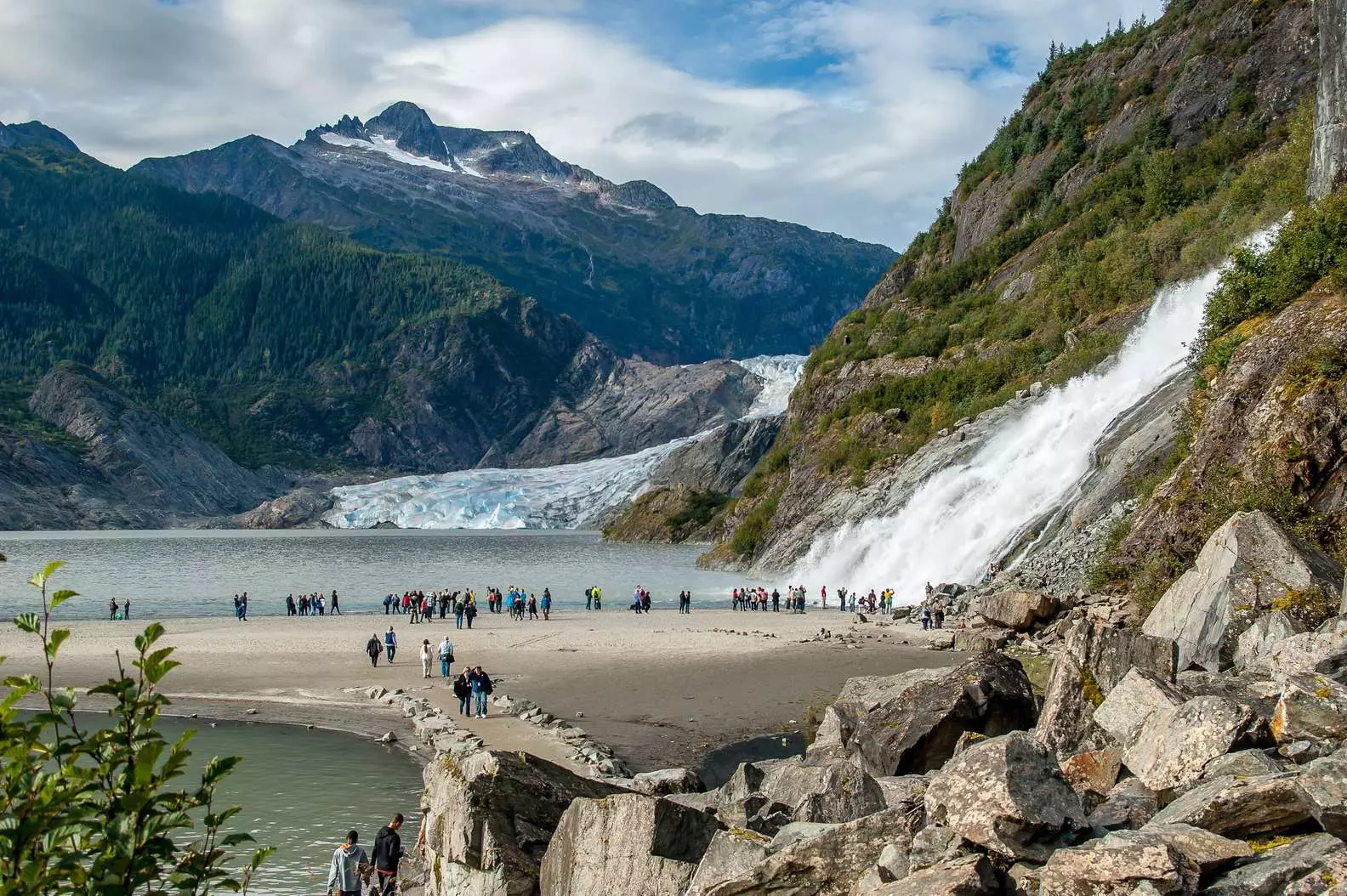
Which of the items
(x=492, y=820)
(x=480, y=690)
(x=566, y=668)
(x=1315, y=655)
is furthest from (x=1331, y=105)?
(x=492, y=820)

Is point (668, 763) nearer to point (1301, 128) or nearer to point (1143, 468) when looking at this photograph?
point (1143, 468)

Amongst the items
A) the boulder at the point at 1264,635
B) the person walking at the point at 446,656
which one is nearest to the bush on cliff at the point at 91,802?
the boulder at the point at 1264,635

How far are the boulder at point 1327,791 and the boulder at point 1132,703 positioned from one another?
3379 millimetres

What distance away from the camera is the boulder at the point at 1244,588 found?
56.7ft

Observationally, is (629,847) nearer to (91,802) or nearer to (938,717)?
(91,802)

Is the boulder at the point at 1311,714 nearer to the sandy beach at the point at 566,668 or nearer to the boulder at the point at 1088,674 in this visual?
the boulder at the point at 1088,674

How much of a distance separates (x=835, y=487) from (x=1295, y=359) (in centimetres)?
4567

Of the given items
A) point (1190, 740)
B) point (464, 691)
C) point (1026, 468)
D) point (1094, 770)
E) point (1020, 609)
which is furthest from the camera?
point (1026, 468)

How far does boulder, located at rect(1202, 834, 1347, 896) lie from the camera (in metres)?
7.06

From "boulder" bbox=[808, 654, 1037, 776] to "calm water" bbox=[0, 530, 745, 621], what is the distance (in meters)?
41.3

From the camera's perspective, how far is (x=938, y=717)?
651 inches

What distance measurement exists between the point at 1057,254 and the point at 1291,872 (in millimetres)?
66468

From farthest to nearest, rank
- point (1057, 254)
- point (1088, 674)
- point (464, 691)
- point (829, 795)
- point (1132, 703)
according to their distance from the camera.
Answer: point (1057, 254)
point (464, 691)
point (1088, 674)
point (1132, 703)
point (829, 795)

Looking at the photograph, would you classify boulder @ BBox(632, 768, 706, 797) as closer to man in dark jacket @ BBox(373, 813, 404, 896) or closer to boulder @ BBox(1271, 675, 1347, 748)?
man in dark jacket @ BBox(373, 813, 404, 896)
